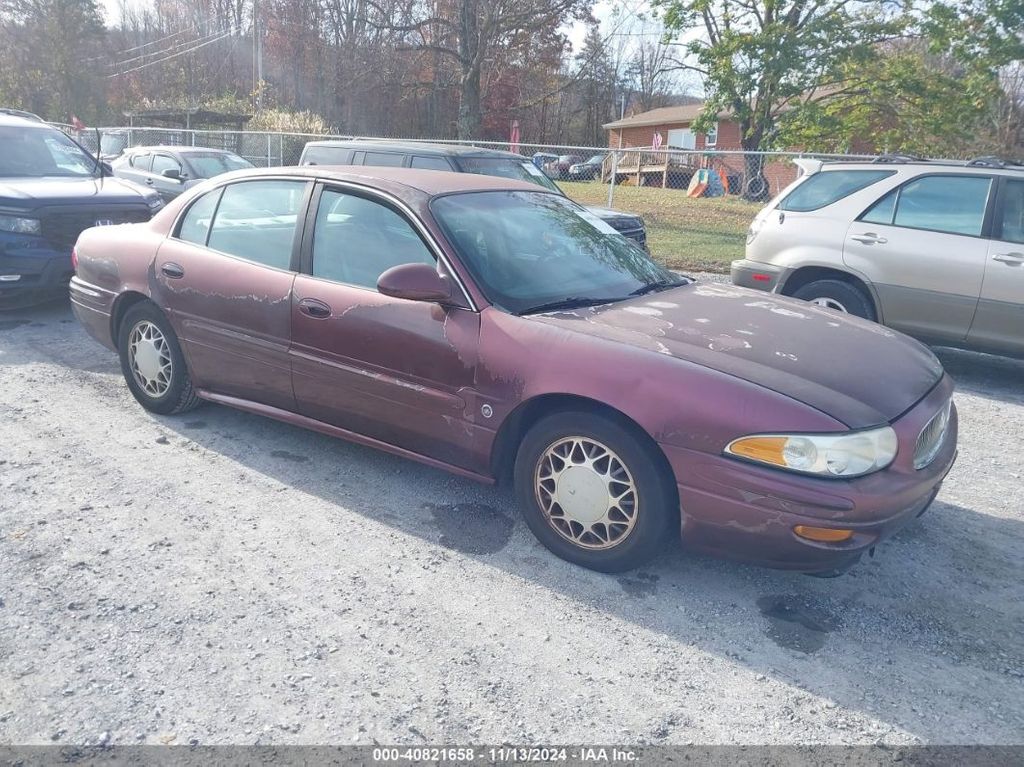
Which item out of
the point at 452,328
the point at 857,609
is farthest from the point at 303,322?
the point at 857,609

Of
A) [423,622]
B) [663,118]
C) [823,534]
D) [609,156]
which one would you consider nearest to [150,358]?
[423,622]

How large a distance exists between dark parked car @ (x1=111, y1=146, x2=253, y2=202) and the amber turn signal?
12275mm

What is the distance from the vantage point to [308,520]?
3842mm

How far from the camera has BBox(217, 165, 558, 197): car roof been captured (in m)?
4.16

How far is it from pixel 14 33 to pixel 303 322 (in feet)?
156

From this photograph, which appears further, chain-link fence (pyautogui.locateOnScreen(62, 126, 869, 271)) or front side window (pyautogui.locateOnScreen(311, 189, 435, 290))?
chain-link fence (pyautogui.locateOnScreen(62, 126, 869, 271))

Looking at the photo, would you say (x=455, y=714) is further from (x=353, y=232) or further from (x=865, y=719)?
(x=353, y=232)

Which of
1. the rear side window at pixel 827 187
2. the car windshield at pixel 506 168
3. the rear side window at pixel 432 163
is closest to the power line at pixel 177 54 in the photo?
the car windshield at pixel 506 168

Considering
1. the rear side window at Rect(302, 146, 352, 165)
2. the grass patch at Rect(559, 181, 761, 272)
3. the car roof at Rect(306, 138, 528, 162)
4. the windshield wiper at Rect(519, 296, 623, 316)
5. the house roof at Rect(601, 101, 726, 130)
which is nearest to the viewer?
the windshield wiper at Rect(519, 296, 623, 316)

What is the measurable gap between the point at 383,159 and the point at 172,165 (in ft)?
19.0

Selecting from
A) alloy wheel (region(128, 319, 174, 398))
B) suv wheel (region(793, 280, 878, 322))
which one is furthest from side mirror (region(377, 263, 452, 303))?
suv wheel (region(793, 280, 878, 322))

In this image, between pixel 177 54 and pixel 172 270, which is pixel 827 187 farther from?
pixel 177 54

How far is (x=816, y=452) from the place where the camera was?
2965 mm

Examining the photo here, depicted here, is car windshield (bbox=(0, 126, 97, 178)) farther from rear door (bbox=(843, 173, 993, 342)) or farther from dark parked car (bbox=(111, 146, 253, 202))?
rear door (bbox=(843, 173, 993, 342))
